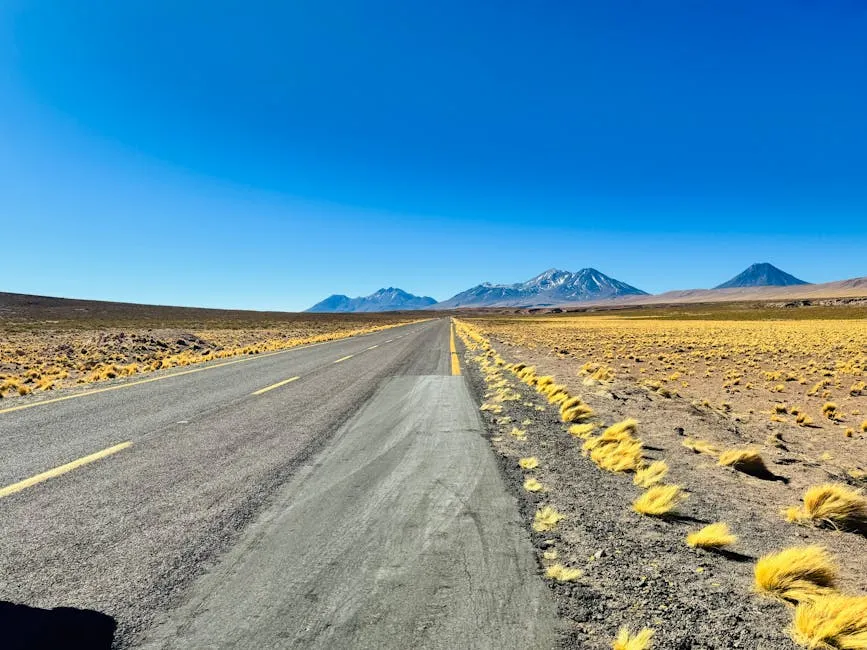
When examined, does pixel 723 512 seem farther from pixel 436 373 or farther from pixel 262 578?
pixel 436 373

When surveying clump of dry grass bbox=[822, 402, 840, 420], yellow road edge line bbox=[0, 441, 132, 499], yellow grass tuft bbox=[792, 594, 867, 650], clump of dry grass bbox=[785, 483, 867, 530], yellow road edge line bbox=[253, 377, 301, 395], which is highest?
yellow road edge line bbox=[0, 441, 132, 499]

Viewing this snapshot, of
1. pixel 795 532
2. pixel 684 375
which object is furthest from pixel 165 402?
pixel 684 375

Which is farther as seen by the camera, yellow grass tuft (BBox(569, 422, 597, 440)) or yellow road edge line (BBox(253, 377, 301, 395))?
yellow road edge line (BBox(253, 377, 301, 395))

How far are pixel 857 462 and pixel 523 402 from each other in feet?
18.4

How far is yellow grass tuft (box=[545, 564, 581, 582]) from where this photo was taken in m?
2.92

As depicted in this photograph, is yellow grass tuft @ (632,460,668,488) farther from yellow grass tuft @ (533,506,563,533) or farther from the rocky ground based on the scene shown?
yellow grass tuft @ (533,506,563,533)

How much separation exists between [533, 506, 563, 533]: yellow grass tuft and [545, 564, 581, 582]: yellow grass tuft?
580 millimetres

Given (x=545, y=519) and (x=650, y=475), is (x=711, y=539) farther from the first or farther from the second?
(x=650, y=475)

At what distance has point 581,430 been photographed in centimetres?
683

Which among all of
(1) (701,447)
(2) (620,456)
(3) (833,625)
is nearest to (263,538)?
(3) (833,625)

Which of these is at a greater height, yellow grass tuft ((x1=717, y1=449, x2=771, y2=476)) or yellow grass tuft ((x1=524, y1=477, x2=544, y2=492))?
yellow grass tuft ((x1=524, y1=477, x2=544, y2=492))

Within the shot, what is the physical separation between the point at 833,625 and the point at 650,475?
2514 mm

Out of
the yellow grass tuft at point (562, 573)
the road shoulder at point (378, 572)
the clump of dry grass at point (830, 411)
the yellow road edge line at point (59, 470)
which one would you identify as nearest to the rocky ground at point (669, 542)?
the yellow grass tuft at point (562, 573)

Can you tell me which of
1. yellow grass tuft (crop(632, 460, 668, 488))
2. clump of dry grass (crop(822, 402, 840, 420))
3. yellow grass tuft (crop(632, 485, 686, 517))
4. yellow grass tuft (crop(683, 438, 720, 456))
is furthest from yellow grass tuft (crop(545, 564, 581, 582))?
clump of dry grass (crop(822, 402, 840, 420))
